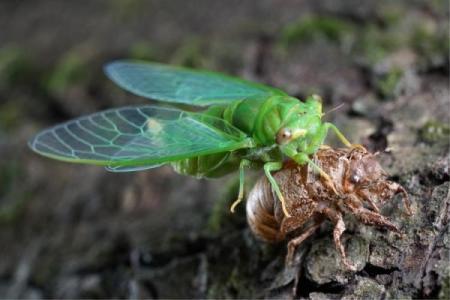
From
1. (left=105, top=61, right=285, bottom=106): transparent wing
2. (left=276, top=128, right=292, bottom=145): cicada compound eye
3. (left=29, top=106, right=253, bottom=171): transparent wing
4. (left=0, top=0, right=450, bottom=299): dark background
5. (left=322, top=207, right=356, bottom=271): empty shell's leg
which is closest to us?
(left=322, top=207, right=356, bottom=271): empty shell's leg

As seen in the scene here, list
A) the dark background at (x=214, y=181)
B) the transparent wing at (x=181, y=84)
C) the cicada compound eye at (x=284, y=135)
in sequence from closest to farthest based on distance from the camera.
Answer: the dark background at (x=214, y=181) < the cicada compound eye at (x=284, y=135) < the transparent wing at (x=181, y=84)

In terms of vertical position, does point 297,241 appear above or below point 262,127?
below

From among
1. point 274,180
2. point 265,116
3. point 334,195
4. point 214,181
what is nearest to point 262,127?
point 265,116

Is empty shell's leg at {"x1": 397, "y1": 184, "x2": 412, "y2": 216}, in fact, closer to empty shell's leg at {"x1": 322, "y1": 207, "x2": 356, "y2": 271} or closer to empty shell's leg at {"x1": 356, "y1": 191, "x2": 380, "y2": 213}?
empty shell's leg at {"x1": 356, "y1": 191, "x2": 380, "y2": 213}

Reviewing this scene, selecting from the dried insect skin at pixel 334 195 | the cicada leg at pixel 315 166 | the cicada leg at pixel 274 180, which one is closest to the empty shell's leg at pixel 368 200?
the dried insect skin at pixel 334 195

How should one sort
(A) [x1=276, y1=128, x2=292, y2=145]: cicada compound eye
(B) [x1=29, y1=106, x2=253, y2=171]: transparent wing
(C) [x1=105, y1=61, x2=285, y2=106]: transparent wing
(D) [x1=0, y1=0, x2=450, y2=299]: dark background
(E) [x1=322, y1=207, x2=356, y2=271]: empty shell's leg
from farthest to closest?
(C) [x1=105, y1=61, x2=285, y2=106]: transparent wing, (B) [x1=29, y1=106, x2=253, y2=171]: transparent wing, (A) [x1=276, y1=128, x2=292, y2=145]: cicada compound eye, (D) [x1=0, y1=0, x2=450, y2=299]: dark background, (E) [x1=322, y1=207, x2=356, y2=271]: empty shell's leg

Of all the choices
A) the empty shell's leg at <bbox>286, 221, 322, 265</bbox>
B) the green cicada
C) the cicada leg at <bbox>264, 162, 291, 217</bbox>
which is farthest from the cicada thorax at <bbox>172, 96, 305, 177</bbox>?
the empty shell's leg at <bbox>286, 221, 322, 265</bbox>

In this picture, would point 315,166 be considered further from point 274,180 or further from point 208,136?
point 208,136

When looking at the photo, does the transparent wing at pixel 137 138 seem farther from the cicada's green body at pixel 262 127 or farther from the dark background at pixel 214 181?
the dark background at pixel 214 181
